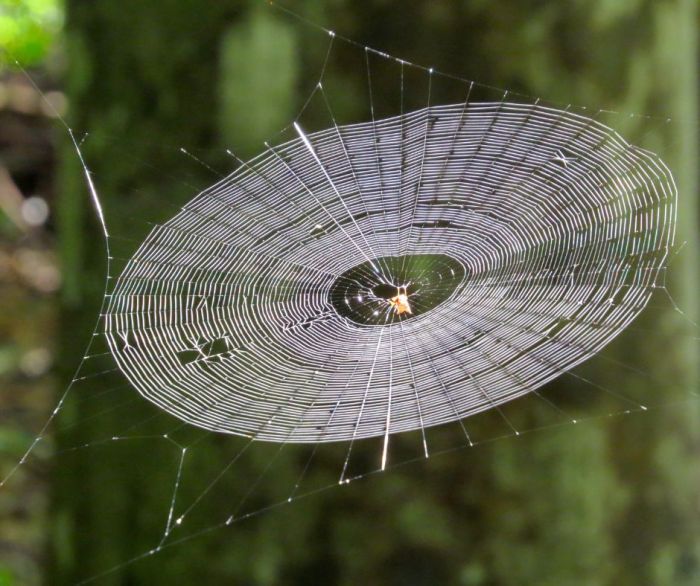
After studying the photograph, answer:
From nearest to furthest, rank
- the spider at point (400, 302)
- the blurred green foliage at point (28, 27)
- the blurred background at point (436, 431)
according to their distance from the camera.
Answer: the blurred background at point (436, 431) → the spider at point (400, 302) → the blurred green foliage at point (28, 27)

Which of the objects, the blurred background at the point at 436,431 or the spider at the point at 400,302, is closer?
the blurred background at the point at 436,431

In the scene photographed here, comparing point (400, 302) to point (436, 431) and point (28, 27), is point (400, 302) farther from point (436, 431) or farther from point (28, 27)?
point (28, 27)

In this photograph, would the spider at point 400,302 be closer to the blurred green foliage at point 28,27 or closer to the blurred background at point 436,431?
the blurred background at point 436,431

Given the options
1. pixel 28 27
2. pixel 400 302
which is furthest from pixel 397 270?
pixel 28 27

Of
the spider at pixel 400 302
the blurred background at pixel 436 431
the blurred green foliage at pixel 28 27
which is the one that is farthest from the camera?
the blurred green foliage at pixel 28 27

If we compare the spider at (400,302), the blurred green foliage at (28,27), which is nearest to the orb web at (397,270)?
the spider at (400,302)
